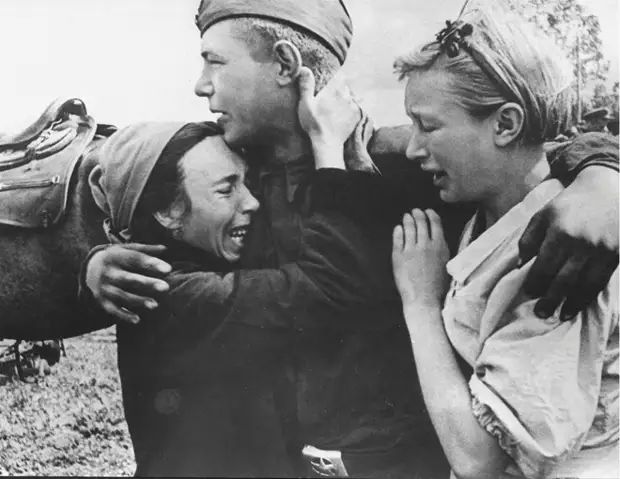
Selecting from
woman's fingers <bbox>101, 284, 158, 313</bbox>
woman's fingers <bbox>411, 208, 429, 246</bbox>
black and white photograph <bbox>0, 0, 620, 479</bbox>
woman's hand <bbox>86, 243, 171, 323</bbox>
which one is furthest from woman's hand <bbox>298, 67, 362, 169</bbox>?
woman's fingers <bbox>101, 284, 158, 313</bbox>

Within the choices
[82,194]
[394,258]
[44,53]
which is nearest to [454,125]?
[394,258]

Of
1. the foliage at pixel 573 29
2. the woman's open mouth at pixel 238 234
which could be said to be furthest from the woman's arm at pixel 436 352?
the foliage at pixel 573 29

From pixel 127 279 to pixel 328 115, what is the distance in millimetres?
1226

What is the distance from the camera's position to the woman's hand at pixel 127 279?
13.2 feet

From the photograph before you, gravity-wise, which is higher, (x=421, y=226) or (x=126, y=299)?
(x=421, y=226)

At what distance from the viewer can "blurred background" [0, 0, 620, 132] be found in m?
4.06

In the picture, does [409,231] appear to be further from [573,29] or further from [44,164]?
[44,164]

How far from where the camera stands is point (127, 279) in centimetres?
405

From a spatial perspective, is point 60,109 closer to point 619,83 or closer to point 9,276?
point 9,276

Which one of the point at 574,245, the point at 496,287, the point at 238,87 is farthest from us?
the point at 238,87

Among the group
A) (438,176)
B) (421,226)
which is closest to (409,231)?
(421,226)

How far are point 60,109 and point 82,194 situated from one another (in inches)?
18.6

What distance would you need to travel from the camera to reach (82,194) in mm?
4199

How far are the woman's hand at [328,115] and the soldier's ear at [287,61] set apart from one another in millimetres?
34
